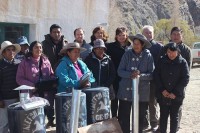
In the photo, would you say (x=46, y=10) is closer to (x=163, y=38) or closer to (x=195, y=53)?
(x=195, y=53)

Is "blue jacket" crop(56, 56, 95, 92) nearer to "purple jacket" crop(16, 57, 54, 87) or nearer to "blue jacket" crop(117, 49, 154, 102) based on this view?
"purple jacket" crop(16, 57, 54, 87)

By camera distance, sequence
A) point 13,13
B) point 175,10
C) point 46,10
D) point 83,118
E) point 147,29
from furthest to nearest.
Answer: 1. point 175,10
2. point 46,10
3. point 13,13
4. point 147,29
5. point 83,118

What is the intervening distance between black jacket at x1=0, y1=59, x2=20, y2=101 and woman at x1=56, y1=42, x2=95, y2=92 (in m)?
0.66

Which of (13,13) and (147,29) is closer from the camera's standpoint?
(147,29)

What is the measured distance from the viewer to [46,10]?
9617 millimetres

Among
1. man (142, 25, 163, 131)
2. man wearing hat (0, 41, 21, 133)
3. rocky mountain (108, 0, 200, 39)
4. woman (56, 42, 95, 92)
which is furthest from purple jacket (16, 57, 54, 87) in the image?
rocky mountain (108, 0, 200, 39)

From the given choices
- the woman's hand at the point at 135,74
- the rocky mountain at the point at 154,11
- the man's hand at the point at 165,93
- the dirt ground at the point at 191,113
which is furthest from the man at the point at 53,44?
the rocky mountain at the point at 154,11

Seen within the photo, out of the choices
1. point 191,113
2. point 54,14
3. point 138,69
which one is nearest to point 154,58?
point 138,69

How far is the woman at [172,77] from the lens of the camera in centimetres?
593

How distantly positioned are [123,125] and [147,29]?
70.8 inches

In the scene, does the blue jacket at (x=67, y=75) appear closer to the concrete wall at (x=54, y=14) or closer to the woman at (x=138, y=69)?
the woman at (x=138, y=69)

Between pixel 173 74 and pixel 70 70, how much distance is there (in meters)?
1.68

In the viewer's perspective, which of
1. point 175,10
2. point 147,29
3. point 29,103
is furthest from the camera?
point 175,10

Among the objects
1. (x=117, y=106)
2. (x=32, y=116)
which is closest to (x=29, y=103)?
(x=32, y=116)
